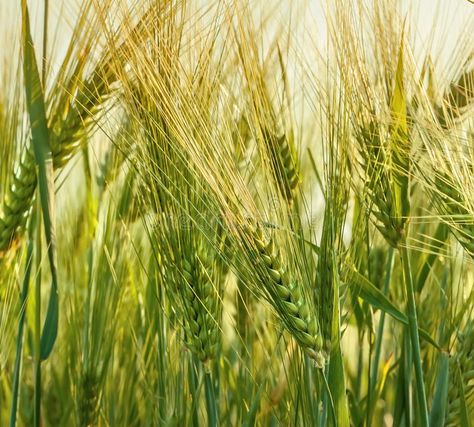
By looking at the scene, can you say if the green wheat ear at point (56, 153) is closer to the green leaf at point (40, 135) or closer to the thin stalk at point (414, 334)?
the green leaf at point (40, 135)

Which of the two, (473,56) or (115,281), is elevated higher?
(473,56)

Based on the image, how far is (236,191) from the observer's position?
0.80 meters

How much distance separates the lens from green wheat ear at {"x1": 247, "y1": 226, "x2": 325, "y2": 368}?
2.64 ft

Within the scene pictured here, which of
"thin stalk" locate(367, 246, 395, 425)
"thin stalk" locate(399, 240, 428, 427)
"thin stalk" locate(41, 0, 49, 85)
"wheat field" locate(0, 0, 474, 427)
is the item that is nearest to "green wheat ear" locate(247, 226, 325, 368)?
"wheat field" locate(0, 0, 474, 427)

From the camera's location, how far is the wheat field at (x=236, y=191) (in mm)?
833

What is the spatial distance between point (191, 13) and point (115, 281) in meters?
0.33

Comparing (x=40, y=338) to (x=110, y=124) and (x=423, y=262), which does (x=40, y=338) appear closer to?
(x=110, y=124)

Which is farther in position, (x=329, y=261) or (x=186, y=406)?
(x=186, y=406)

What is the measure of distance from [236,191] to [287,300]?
0.37 ft

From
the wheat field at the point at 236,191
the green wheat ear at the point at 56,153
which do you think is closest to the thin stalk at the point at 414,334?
the wheat field at the point at 236,191

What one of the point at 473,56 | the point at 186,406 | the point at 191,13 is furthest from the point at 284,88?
the point at 186,406

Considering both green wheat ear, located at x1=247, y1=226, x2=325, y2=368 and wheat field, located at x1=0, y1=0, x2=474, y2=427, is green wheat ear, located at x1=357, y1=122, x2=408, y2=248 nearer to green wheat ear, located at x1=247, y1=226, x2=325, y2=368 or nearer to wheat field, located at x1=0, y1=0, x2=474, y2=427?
wheat field, located at x1=0, y1=0, x2=474, y2=427

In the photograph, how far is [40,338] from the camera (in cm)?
105

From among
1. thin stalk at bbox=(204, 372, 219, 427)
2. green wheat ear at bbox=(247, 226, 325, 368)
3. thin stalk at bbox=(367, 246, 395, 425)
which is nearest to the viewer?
green wheat ear at bbox=(247, 226, 325, 368)
